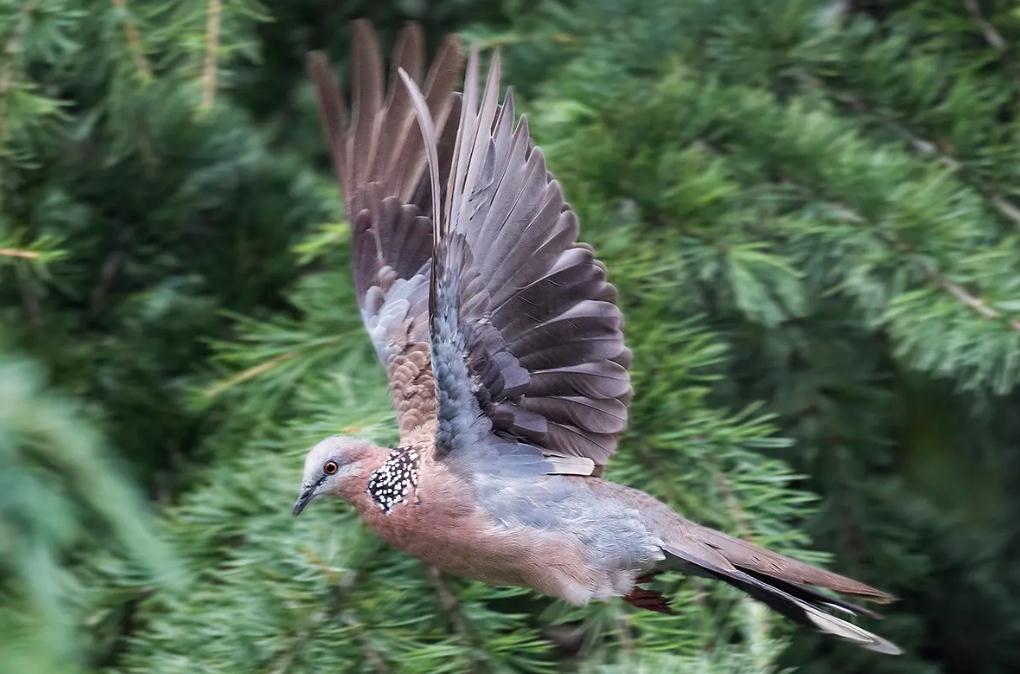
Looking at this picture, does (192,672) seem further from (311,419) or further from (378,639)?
(311,419)

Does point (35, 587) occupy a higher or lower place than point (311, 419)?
higher

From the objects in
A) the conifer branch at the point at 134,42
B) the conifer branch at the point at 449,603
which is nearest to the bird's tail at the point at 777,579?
the conifer branch at the point at 449,603

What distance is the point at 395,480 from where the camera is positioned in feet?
5.14

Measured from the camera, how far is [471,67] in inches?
52.3

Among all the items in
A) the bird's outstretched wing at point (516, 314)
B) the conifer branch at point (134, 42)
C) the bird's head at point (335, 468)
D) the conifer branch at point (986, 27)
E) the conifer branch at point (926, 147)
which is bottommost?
the bird's head at point (335, 468)

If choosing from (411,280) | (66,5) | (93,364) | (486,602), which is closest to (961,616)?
(486,602)

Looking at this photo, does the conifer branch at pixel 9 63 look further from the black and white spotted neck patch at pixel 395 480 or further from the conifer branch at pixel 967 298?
the conifer branch at pixel 967 298

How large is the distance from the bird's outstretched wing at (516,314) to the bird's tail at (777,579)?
0.16 metres

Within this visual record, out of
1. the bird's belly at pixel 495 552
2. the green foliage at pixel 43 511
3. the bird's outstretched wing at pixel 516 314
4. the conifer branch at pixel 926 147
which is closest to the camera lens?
the green foliage at pixel 43 511

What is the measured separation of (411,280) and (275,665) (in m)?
0.65

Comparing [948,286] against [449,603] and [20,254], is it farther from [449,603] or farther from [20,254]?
[20,254]

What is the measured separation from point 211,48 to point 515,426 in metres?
0.68

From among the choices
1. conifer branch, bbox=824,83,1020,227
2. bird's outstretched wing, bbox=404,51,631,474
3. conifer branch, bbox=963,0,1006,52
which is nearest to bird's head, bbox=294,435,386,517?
bird's outstretched wing, bbox=404,51,631,474

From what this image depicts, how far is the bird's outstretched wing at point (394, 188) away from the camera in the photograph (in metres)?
1.68
